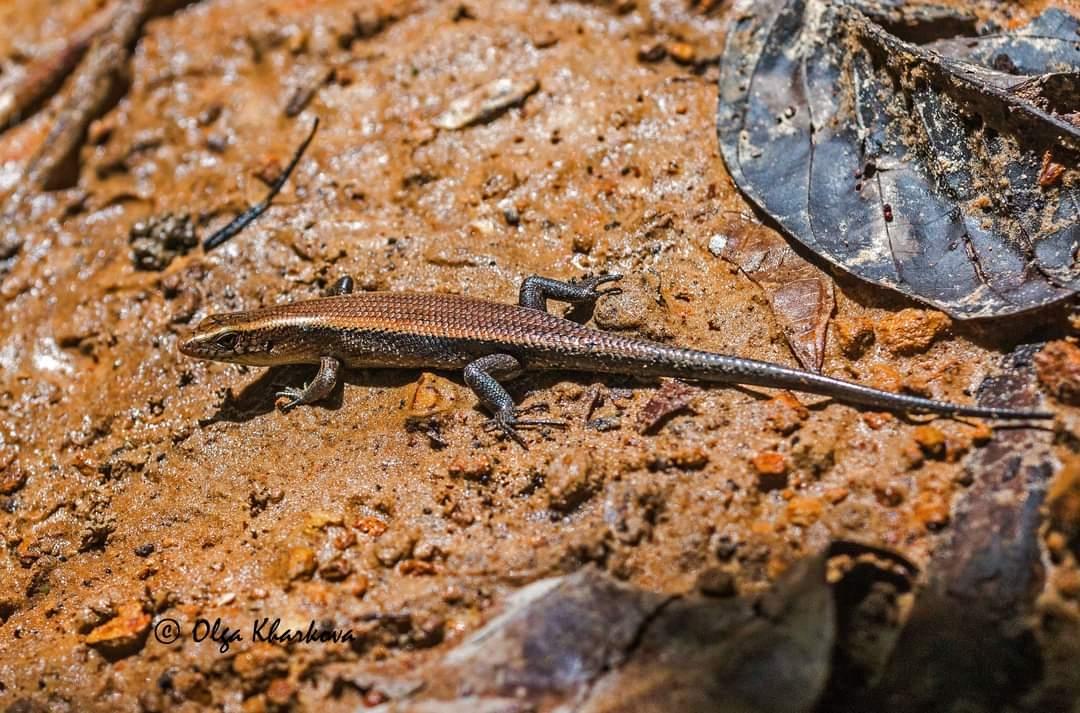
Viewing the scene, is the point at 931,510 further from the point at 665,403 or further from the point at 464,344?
the point at 464,344

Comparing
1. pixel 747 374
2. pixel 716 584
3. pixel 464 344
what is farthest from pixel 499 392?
pixel 716 584

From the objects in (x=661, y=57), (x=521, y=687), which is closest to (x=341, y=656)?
(x=521, y=687)

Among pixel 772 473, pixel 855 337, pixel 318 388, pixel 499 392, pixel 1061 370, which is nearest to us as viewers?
pixel 1061 370

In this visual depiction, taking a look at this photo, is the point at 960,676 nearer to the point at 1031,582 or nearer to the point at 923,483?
the point at 1031,582

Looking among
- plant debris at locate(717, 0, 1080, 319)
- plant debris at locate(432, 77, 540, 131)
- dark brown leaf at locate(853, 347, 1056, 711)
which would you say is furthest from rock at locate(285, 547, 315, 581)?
plant debris at locate(432, 77, 540, 131)

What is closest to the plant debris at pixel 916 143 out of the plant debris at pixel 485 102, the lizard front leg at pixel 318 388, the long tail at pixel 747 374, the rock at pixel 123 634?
the long tail at pixel 747 374

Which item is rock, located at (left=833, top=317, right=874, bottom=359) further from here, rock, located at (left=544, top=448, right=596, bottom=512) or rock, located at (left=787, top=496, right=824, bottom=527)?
rock, located at (left=544, top=448, right=596, bottom=512)
